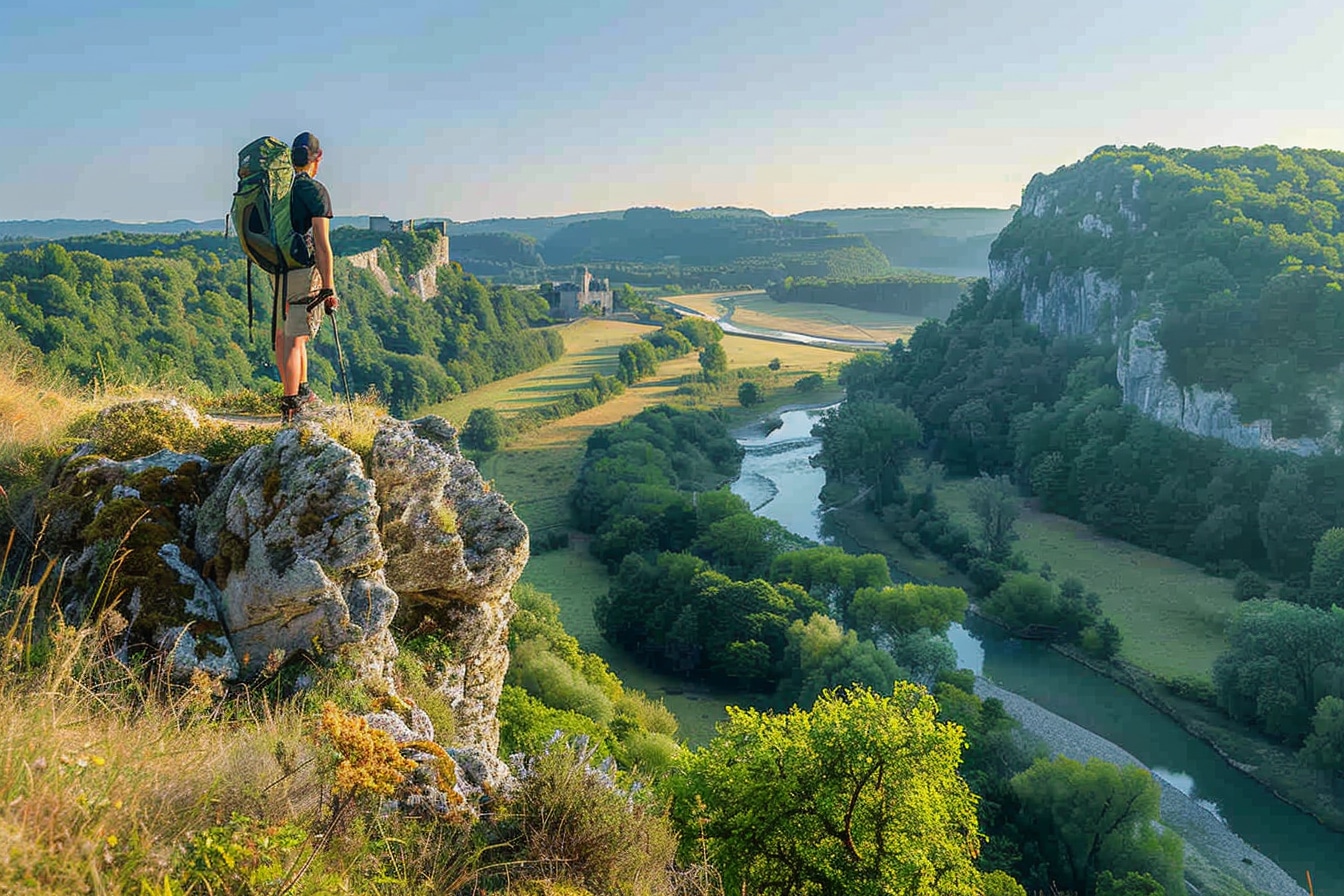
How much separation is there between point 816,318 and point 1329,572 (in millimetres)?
86889

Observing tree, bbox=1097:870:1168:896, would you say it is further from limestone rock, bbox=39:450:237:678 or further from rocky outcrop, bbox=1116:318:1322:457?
rocky outcrop, bbox=1116:318:1322:457

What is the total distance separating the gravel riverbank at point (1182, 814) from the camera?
19.7m

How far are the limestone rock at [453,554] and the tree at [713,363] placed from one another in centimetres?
6958

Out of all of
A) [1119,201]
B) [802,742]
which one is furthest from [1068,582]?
[1119,201]

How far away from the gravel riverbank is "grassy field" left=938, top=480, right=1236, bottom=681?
5.34m

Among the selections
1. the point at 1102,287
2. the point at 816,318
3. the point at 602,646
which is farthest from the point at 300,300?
the point at 816,318

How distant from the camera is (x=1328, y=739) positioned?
2247 centimetres

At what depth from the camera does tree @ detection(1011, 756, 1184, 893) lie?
57.9 feet

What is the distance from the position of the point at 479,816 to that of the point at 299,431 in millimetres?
3297

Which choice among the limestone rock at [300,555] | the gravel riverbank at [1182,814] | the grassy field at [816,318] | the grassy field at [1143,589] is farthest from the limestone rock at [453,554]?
the grassy field at [816,318]

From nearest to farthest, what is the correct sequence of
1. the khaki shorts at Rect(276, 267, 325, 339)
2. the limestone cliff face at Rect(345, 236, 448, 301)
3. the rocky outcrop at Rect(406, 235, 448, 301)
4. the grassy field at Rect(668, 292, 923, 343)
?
the khaki shorts at Rect(276, 267, 325, 339), the limestone cliff face at Rect(345, 236, 448, 301), the rocky outcrop at Rect(406, 235, 448, 301), the grassy field at Rect(668, 292, 923, 343)

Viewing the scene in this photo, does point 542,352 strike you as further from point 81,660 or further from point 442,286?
point 81,660

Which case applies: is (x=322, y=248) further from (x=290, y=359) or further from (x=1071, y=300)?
(x=1071, y=300)

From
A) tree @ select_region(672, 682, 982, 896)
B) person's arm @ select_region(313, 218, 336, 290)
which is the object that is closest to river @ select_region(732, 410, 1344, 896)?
tree @ select_region(672, 682, 982, 896)
